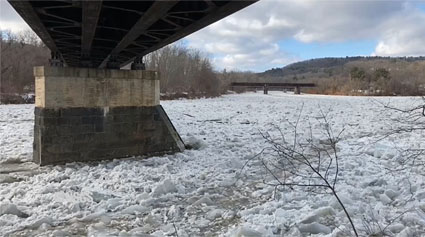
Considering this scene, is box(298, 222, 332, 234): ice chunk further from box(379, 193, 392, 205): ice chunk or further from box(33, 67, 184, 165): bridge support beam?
box(33, 67, 184, 165): bridge support beam

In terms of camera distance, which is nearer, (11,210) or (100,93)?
(11,210)

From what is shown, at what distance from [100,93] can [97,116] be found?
65 centimetres

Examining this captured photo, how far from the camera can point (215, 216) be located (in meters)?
6.15

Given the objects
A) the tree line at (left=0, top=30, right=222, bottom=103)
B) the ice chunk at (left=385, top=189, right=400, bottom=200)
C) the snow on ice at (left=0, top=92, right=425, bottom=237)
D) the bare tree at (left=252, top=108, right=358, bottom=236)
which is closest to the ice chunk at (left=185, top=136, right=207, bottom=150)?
the snow on ice at (left=0, top=92, right=425, bottom=237)

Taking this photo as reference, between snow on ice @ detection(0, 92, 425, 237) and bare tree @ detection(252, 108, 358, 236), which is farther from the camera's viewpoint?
bare tree @ detection(252, 108, 358, 236)

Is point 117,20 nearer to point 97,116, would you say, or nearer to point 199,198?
point 97,116

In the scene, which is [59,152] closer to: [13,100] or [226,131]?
[226,131]

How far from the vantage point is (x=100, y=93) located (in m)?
10.8

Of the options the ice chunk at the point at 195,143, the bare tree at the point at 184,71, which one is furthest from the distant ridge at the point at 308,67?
the ice chunk at the point at 195,143

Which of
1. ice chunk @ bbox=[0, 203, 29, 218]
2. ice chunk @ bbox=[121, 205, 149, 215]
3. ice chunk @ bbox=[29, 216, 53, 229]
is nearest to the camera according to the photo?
ice chunk @ bbox=[29, 216, 53, 229]

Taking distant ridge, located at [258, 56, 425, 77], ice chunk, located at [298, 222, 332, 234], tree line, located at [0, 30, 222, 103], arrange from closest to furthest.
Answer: ice chunk, located at [298, 222, 332, 234] → tree line, located at [0, 30, 222, 103] → distant ridge, located at [258, 56, 425, 77]

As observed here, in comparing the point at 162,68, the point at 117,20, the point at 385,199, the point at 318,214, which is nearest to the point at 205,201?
the point at 318,214

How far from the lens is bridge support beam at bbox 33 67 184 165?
9.98m

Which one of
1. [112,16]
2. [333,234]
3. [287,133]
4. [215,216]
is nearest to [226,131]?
[287,133]
